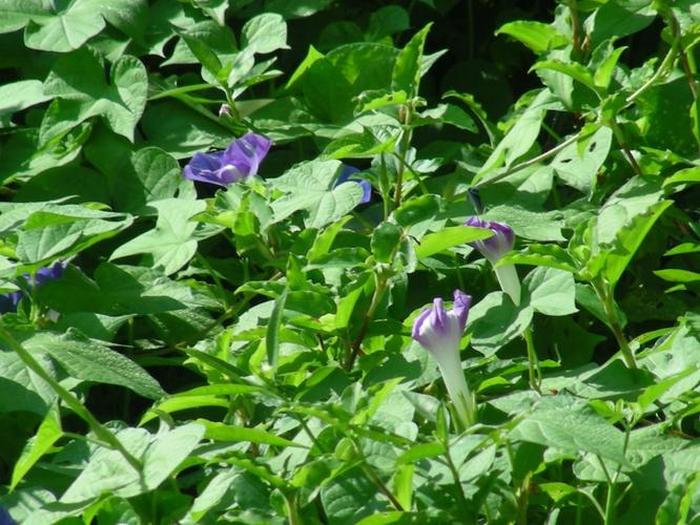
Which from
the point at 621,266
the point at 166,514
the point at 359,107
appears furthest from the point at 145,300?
the point at 621,266

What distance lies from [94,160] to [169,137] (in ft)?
0.46

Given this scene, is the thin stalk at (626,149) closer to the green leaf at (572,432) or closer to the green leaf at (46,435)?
the green leaf at (572,432)

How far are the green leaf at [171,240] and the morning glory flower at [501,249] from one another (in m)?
→ 0.36

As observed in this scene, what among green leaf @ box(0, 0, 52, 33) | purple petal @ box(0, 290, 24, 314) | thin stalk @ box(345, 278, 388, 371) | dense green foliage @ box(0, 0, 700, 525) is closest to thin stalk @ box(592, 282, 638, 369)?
dense green foliage @ box(0, 0, 700, 525)

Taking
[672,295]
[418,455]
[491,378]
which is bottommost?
[672,295]

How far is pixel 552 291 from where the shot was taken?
54.1 inches

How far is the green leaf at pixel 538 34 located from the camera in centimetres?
182

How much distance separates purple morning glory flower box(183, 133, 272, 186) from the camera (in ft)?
5.50

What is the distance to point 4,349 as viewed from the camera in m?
1.39

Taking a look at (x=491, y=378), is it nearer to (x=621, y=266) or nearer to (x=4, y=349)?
(x=621, y=266)

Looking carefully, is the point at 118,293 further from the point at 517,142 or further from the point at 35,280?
the point at 517,142

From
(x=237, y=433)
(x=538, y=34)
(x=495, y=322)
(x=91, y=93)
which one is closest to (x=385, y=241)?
(x=495, y=322)

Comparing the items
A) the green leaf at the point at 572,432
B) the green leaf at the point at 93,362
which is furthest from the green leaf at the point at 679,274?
the green leaf at the point at 93,362

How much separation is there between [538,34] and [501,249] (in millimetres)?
524
